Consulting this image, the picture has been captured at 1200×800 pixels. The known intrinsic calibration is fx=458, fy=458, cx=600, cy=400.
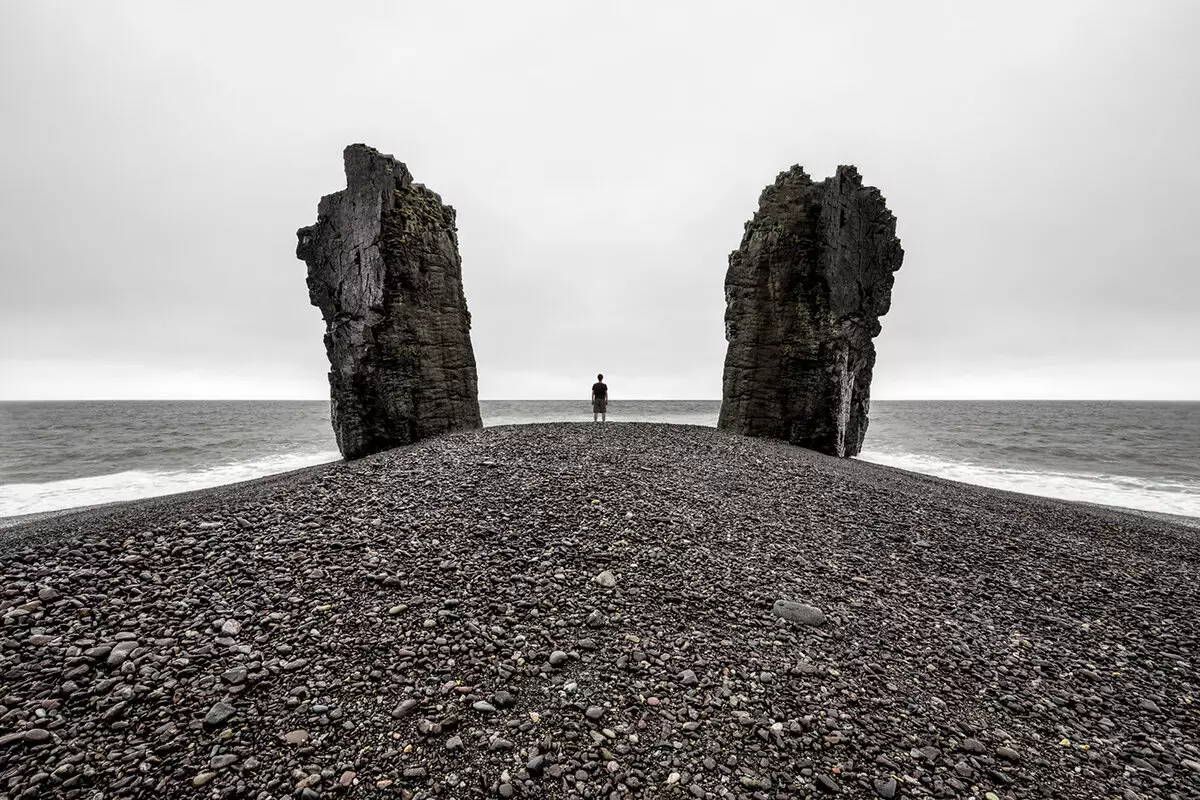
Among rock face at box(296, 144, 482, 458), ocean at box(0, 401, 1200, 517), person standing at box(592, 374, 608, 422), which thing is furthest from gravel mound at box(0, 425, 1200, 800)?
ocean at box(0, 401, 1200, 517)

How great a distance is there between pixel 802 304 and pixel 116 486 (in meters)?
28.8

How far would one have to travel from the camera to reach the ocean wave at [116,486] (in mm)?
16094

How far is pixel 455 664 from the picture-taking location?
4.58 m

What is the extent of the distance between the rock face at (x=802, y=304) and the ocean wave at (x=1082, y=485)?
831 centimetres

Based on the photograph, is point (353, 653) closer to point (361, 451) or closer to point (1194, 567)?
point (361, 451)

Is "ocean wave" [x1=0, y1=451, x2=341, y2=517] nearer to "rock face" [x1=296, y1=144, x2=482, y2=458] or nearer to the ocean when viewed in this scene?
the ocean

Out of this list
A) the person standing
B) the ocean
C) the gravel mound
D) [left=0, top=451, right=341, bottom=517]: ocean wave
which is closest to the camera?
the gravel mound

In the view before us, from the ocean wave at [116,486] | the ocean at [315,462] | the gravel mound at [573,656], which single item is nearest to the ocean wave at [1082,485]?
the ocean at [315,462]

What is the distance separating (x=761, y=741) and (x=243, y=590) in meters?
5.99

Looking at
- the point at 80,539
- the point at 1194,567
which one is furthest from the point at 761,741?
the point at 1194,567

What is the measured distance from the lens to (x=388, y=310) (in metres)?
15.3

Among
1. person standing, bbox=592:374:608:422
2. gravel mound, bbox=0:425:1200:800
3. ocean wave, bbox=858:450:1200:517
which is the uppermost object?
person standing, bbox=592:374:608:422

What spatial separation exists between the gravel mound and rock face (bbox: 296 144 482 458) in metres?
7.37

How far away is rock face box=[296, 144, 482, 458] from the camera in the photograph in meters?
15.3
